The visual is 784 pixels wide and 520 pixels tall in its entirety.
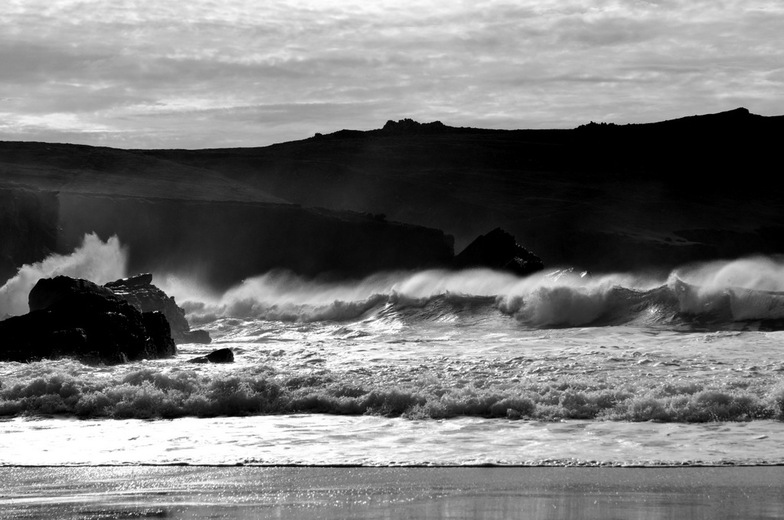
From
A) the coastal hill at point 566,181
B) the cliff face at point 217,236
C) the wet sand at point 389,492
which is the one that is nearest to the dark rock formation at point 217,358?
the wet sand at point 389,492

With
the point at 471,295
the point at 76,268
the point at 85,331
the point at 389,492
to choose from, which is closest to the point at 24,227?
the point at 76,268

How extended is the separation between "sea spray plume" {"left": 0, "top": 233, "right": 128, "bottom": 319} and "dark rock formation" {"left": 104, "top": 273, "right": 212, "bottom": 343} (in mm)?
7246

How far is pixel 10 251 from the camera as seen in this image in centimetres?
4153

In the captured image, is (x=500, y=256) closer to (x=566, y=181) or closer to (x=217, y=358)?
(x=217, y=358)

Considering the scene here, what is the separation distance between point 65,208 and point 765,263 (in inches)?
1056

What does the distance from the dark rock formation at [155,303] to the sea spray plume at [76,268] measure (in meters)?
7.25

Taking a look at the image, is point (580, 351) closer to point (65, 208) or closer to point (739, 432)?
point (739, 432)

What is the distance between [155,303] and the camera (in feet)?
93.2

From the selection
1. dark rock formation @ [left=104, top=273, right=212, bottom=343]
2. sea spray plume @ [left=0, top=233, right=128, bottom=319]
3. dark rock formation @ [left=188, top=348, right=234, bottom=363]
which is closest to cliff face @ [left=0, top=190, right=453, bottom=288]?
sea spray plume @ [left=0, top=233, right=128, bottom=319]

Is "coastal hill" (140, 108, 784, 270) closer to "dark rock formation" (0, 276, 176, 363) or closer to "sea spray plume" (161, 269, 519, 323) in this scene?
"sea spray plume" (161, 269, 519, 323)

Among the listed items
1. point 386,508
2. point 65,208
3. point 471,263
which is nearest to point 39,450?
point 386,508

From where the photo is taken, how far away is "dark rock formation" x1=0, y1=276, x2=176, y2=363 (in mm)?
20391

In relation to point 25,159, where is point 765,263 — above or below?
below

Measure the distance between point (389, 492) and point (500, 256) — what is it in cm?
2554
